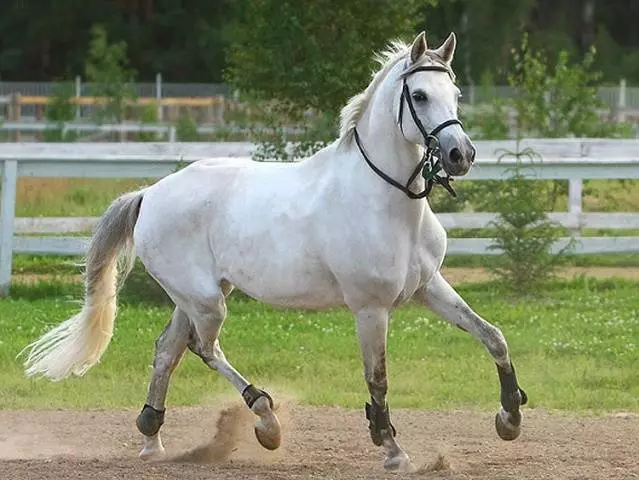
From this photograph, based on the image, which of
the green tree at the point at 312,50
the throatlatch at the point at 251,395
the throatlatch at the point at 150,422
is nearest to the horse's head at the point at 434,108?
the throatlatch at the point at 251,395

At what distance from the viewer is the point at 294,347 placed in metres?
10.8

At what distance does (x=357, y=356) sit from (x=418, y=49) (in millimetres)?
4331

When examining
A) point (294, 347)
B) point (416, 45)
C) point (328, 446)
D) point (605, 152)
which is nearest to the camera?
point (416, 45)

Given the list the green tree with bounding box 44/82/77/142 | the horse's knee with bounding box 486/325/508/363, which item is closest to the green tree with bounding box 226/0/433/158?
the horse's knee with bounding box 486/325/508/363

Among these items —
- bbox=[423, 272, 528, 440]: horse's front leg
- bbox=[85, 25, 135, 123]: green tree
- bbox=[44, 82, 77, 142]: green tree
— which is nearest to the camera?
bbox=[423, 272, 528, 440]: horse's front leg

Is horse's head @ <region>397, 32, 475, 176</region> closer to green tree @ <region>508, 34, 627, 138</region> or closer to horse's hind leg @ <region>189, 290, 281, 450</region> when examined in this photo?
horse's hind leg @ <region>189, 290, 281, 450</region>

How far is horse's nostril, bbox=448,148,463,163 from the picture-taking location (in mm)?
6204

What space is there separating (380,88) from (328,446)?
197 centimetres

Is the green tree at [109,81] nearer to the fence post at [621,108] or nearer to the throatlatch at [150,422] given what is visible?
the fence post at [621,108]

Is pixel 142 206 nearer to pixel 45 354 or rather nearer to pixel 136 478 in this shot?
pixel 45 354

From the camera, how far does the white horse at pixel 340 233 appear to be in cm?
664

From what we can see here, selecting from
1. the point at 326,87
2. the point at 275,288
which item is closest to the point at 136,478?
the point at 275,288

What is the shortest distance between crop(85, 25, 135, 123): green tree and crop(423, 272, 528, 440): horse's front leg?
79.0 ft

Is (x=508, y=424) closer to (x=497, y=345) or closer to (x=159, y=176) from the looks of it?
(x=497, y=345)
